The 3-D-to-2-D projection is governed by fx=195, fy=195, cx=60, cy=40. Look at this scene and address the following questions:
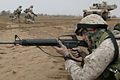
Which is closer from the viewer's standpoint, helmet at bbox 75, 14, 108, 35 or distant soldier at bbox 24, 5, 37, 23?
helmet at bbox 75, 14, 108, 35

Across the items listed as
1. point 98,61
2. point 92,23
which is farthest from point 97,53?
point 92,23

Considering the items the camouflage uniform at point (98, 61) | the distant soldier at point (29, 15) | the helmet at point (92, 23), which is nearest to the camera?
the camouflage uniform at point (98, 61)

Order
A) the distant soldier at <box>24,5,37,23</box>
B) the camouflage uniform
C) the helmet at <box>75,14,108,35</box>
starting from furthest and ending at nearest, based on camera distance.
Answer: the distant soldier at <box>24,5,37,23</box>
the helmet at <box>75,14,108,35</box>
the camouflage uniform

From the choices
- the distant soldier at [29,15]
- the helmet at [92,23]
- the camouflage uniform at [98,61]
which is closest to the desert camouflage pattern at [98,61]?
the camouflage uniform at [98,61]

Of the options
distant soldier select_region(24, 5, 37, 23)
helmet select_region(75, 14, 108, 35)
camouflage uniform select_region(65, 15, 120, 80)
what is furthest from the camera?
distant soldier select_region(24, 5, 37, 23)

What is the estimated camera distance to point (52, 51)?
5.65m

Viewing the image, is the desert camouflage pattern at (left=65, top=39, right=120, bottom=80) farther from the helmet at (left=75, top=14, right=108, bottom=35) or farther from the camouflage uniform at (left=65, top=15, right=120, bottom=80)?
the helmet at (left=75, top=14, right=108, bottom=35)

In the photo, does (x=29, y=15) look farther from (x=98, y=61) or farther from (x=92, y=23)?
(x=98, y=61)

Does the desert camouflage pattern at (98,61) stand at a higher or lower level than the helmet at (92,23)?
lower

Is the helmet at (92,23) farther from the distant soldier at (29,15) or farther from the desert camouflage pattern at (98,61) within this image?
the distant soldier at (29,15)

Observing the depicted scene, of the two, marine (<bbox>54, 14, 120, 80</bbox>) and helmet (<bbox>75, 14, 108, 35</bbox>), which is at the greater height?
helmet (<bbox>75, 14, 108, 35</bbox>)

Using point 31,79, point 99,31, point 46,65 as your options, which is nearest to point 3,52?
point 46,65

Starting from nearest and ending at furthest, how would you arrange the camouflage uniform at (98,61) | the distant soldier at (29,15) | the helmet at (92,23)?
1. the camouflage uniform at (98,61)
2. the helmet at (92,23)
3. the distant soldier at (29,15)

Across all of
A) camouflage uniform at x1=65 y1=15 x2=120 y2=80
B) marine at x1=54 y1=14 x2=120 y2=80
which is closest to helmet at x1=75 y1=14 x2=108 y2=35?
marine at x1=54 y1=14 x2=120 y2=80
